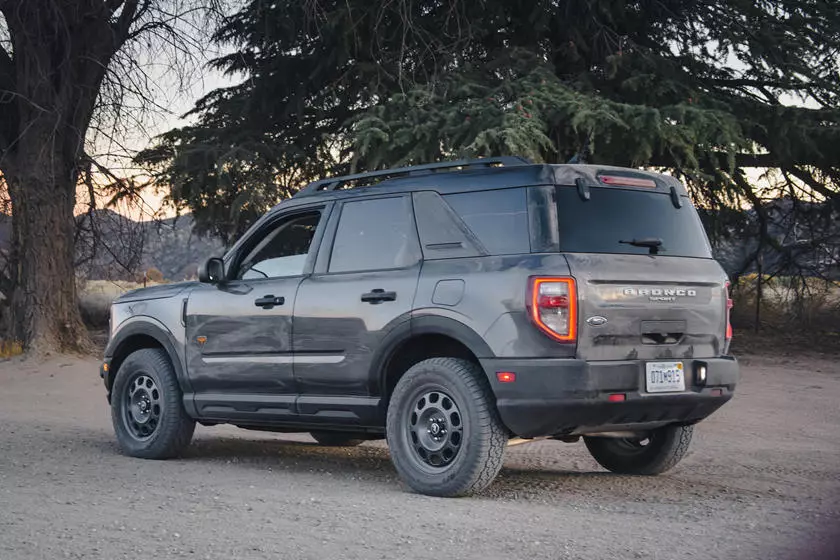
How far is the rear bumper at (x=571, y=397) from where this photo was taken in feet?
23.4

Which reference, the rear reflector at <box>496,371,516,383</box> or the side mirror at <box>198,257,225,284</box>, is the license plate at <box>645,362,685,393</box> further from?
A: the side mirror at <box>198,257,225,284</box>

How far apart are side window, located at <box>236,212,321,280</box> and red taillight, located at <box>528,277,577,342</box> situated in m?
2.24

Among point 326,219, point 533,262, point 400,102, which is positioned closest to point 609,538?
point 533,262

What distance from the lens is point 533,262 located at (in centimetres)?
725

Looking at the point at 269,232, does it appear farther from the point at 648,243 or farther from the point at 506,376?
the point at 648,243

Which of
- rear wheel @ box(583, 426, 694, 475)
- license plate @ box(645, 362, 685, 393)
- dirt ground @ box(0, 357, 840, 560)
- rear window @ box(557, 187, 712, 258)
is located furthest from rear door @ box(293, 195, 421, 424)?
rear wheel @ box(583, 426, 694, 475)

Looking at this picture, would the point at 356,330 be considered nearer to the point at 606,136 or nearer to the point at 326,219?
the point at 326,219

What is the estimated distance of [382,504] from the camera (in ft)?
24.1

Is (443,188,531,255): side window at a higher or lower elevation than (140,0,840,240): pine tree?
lower

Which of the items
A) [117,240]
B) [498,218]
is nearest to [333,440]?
[498,218]

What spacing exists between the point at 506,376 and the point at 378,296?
4.01 ft

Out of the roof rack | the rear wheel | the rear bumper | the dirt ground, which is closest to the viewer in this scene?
the dirt ground

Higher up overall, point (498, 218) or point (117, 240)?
point (117, 240)

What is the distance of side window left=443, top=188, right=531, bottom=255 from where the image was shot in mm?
7480
